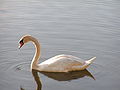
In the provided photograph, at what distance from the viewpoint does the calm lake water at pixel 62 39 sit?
32.5ft

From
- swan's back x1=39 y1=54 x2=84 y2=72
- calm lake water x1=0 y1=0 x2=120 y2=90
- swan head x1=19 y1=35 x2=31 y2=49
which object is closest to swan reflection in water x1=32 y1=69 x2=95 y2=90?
calm lake water x1=0 y1=0 x2=120 y2=90

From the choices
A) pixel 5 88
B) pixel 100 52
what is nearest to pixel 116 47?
pixel 100 52

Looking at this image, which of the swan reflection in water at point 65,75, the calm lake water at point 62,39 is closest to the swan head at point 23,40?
the calm lake water at point 62,39

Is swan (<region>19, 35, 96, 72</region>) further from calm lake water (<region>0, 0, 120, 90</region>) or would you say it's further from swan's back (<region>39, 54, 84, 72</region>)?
calm lake water (<region>0, 0, 120, 90</region>)

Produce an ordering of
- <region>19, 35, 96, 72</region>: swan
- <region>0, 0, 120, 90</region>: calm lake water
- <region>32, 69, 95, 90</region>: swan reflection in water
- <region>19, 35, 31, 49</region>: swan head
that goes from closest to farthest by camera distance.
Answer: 1. <region>0, 0, 120, 90</region>: calm lake water
2. <region>32, 69, 95, 90</region>: swan reflection in water
3. <region>19, 35, 96, 72</region>: swan
4. <region>19, 35, 31, 49</region>: swan head

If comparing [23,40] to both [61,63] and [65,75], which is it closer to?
[61,63]

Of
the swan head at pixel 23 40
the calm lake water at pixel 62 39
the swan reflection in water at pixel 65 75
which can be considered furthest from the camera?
the swan head at pixel 23 40

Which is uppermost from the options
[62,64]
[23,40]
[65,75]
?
[23,40]

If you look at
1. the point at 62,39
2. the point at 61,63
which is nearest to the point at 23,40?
the point at 61,63

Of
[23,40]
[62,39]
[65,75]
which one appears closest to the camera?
[65,75]

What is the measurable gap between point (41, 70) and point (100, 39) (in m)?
2.83

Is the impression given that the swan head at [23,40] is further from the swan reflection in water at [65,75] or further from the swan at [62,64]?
the swan reflection in water at [65,75]

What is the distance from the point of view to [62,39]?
40.9 ft

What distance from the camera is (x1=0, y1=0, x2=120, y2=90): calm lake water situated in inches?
390
